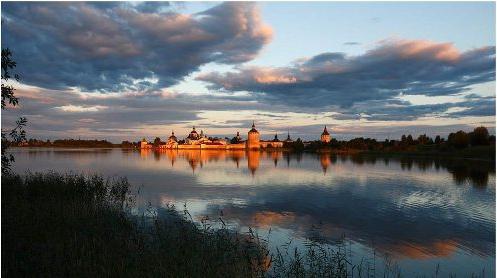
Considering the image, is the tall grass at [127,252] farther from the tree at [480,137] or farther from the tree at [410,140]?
the tree at [410,140]

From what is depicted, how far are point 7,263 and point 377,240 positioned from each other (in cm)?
1236

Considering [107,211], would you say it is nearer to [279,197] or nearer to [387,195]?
[279,197]

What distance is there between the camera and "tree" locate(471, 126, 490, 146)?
90.9 m

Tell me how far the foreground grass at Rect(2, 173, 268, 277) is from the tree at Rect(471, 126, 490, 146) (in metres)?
93.2

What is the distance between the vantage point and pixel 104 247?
1073 centimetres

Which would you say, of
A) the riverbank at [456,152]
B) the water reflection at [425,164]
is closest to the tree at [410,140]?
the riverbank at [456,152]

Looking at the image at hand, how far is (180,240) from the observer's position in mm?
12141

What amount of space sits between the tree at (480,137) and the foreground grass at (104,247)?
9317 cm

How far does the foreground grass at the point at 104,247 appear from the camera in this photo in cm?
912

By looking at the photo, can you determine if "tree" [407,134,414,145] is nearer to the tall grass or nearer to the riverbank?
the riverbank

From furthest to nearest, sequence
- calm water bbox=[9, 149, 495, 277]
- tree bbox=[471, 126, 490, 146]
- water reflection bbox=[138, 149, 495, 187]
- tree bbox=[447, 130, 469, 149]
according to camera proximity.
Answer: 1. tree bbox=[447, 130, 469, 149]
2. tree bbox=[471, 126, 490, 146]
3. water reflection bbox=[138, 149, 495, 187]
4. calm water bbox=[9, 149, 495, 277]

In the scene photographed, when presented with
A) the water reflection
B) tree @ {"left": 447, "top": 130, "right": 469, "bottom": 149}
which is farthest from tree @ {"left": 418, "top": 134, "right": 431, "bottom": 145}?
the water reflection

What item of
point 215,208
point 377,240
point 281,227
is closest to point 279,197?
point 215,208

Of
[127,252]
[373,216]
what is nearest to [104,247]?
[127,252]
